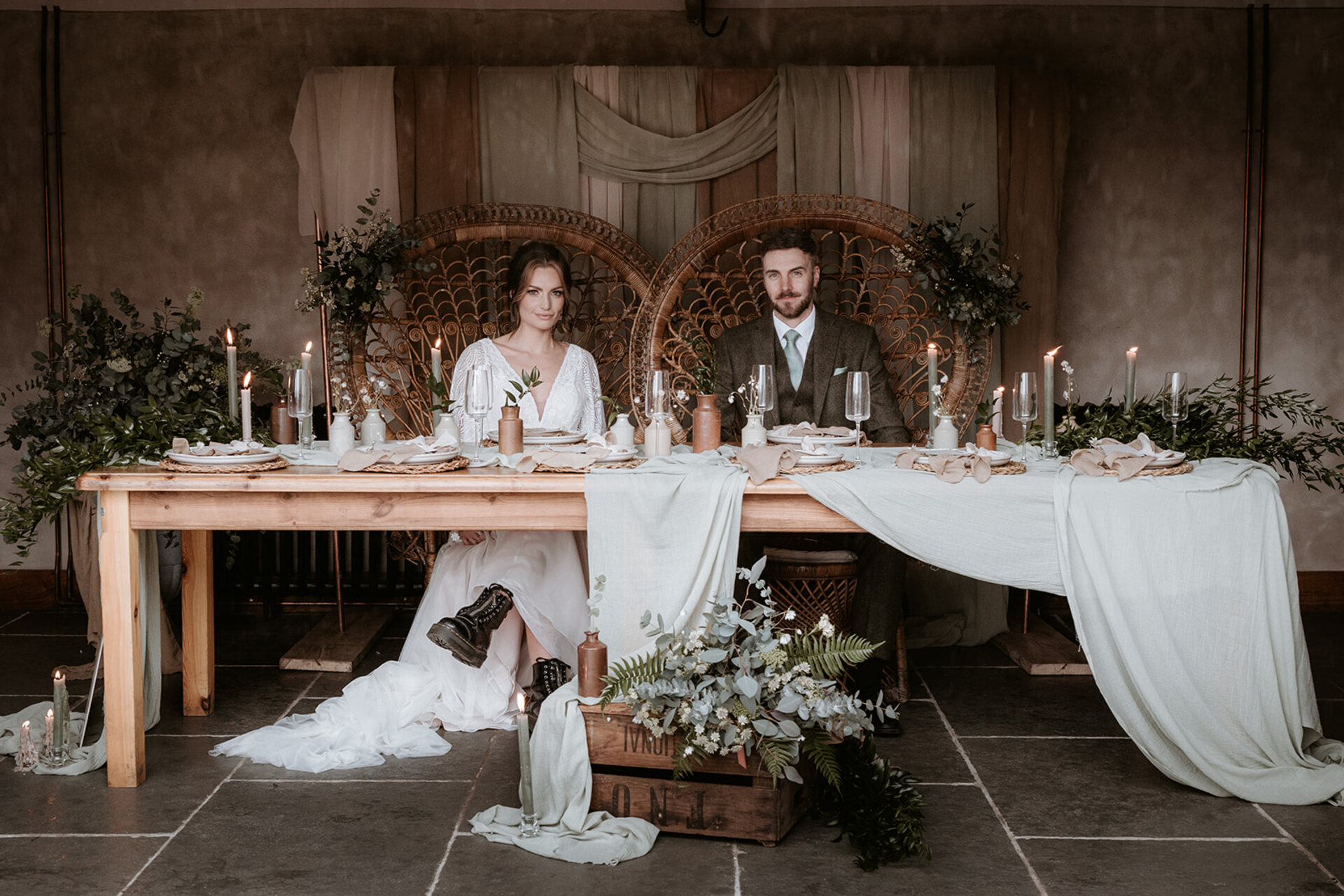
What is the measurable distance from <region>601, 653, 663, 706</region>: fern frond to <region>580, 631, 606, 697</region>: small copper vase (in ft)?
0.06

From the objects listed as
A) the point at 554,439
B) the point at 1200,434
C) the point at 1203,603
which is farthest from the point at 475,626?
the point at 1200,434

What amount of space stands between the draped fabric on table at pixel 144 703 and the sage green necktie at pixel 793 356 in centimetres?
242

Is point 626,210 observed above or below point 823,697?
above

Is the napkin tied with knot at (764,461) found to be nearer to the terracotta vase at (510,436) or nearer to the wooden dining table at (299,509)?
the wooden dining table at (299,509)

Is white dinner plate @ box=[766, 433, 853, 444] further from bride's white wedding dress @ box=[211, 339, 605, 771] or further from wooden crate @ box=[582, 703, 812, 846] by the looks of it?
wooden crate @ box=[582, 703, 812, 846]

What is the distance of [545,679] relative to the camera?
3.64 metres

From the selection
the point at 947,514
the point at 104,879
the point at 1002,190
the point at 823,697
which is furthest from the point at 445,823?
the point at 1002,190

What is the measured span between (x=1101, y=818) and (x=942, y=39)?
3.65m

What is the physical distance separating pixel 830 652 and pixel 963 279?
7.35ft

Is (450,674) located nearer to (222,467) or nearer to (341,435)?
(341,435)

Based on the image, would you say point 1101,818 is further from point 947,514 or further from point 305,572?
point 305,572

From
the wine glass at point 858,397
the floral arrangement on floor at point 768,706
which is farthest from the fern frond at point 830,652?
the wine glass at point 858,397

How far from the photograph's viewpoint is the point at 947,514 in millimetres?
3057

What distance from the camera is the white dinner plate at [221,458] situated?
10.2 ft
